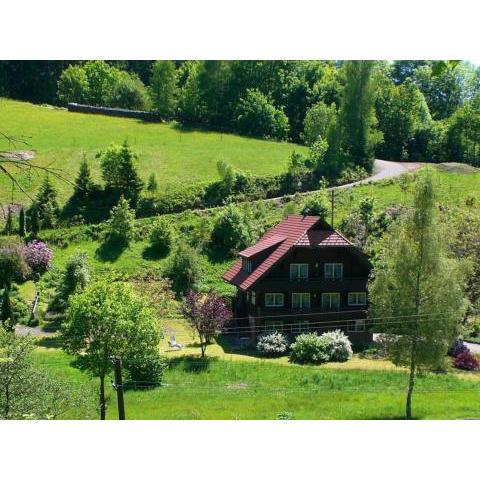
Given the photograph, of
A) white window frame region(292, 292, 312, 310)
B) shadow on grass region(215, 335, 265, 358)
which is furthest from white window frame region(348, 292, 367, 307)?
shadow on grass region(215, 335, 265, 358)

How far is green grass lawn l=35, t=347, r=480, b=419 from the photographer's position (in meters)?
19.0

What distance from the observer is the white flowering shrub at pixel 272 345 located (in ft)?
A: 82.3


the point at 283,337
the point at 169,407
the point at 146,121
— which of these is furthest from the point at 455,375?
the point at 146,121

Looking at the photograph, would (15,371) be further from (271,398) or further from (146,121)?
(146,121)

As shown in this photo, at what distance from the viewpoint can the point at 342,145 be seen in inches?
1335

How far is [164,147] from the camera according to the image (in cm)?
3328

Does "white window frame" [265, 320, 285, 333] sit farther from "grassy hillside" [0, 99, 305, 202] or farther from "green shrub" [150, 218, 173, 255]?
"grassy hillside" [0, 99, 305, 202]

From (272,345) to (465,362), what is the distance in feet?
19.7

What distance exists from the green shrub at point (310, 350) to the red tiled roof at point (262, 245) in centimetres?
421

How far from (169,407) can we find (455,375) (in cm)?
881

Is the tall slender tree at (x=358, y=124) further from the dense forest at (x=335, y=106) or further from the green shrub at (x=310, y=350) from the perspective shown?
the green shrub at (x=310, y=350)

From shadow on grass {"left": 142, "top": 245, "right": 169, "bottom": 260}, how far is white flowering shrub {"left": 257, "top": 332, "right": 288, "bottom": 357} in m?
6.44

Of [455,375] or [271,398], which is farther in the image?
[455,375]

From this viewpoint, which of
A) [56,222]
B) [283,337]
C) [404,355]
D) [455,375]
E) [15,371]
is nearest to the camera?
[15,371]
